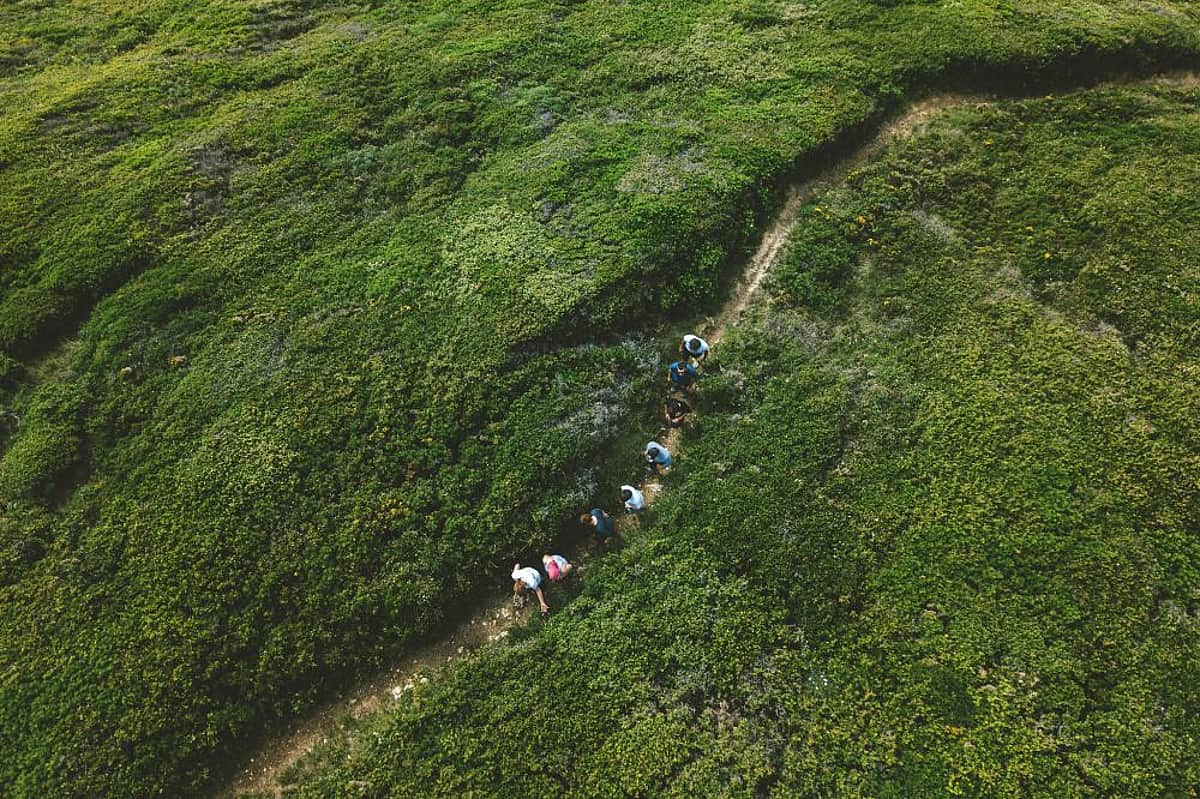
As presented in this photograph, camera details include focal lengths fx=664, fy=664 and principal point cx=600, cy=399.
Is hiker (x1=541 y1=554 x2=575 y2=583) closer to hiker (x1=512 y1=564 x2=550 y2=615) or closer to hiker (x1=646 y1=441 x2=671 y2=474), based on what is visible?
hiker (x1=512 y1=564 x2=550 y2=615)

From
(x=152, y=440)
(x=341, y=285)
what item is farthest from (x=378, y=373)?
(x=152, y=440)

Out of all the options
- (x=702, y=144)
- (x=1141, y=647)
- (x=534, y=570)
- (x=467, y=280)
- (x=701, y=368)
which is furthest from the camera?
(x=702, y=144)

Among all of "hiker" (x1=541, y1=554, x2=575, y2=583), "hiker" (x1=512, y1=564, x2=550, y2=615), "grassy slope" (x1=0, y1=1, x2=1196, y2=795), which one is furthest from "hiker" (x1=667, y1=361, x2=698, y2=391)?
"hiker" (x1=512, y1=564, x2=550, y2=615)

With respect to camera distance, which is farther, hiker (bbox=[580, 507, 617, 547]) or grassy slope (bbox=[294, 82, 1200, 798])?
hiker (bbox=[580, 507, 617, 547])

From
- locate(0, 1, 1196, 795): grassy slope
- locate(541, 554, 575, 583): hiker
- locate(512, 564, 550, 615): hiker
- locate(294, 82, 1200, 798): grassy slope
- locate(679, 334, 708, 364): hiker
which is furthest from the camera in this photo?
locate(679, 334, 708, 364): hiker

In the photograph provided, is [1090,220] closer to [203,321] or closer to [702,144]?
[702,144]

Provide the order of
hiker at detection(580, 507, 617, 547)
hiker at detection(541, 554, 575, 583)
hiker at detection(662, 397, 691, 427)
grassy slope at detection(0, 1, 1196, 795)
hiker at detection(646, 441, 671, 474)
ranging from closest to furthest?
grassy slope at detection(0, 1, 1196, 795) < hiker at detection(541, 554, 575, 583) < hiker at detection(580, 507, 617, 547) < hiker at detection(646, 441, 671, 474) < hiker at detection(662, 397, 691, 427)

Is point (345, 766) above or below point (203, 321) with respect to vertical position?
below
